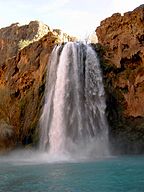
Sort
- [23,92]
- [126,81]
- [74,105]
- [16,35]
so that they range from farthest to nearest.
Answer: [16,35], [23,92], [126,81], [74,105]

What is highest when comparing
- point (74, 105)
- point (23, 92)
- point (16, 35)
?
point (16, 35)

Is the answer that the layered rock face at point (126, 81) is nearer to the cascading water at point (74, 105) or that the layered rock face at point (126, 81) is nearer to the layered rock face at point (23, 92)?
the cascading water at point (74, 105)

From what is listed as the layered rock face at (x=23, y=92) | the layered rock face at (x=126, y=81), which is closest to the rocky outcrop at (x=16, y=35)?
the layered rock face at (x=23, y=92)

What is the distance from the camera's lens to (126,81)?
3544 centimetres

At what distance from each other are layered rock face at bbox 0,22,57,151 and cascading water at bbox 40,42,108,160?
43.4 inches

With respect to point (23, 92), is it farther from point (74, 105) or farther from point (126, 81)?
Result: point (126, 81)

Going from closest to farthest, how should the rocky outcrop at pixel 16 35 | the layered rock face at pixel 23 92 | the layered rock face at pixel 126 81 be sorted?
1. the layered rock face at pixel 126 81
2. the layered rock face at pixel 23 92
3. the rocky outcrop at pixel 16 35

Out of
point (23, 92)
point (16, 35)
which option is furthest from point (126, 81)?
point (16, 35)

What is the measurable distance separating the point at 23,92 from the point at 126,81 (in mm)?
9993

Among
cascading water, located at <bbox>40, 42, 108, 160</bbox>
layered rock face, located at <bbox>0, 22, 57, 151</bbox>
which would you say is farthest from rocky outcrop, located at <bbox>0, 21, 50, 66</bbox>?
cascading water, located at <bbox>40, 42, 108, 160</bbox>

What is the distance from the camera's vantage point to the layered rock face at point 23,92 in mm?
36906

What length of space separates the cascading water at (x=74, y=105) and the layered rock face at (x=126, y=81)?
2.93 ft

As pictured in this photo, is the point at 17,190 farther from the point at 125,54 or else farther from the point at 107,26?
the point at 107,26

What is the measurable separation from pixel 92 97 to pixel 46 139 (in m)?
5.33
